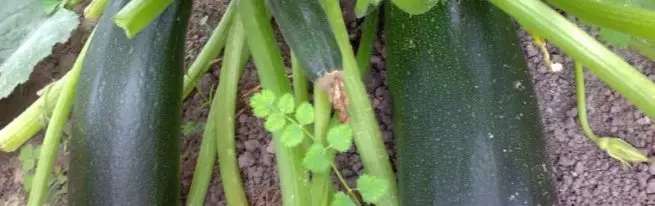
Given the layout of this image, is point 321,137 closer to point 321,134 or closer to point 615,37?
point 321,134

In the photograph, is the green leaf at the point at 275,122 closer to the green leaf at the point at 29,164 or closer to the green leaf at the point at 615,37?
the green leaf at the point at 615,37

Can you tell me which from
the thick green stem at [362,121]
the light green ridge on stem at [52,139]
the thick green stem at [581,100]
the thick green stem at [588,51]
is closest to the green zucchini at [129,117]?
the light green ridge on stem at [52,139]

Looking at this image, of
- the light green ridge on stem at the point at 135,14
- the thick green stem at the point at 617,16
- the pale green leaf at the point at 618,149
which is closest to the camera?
the thick green stem at the point at 617,16

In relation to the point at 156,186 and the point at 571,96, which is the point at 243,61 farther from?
the point at 571,96

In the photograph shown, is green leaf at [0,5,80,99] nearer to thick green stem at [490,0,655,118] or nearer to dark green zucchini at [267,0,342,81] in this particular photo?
dark green zucchini at [267,0,342,81]

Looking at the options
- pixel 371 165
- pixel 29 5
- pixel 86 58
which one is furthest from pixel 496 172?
pixel 29 5

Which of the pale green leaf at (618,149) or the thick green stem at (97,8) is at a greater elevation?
the thick green stem at (97,8)
